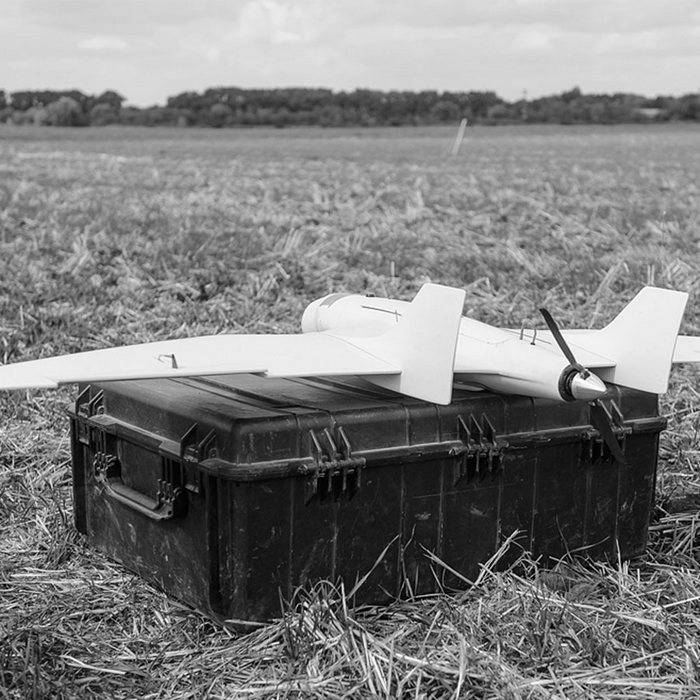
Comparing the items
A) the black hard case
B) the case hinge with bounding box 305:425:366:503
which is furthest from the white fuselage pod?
the case hinge with bounding box 305:425:366:503

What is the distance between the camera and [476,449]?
4023 millimetres

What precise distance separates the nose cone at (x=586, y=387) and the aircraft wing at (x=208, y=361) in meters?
0.60

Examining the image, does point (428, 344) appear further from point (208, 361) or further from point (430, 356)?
point (208, 361)

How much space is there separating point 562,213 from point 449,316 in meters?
11.8

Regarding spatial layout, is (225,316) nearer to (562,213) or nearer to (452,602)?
(452,602)

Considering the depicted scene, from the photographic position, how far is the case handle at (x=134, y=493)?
3887 millimetres

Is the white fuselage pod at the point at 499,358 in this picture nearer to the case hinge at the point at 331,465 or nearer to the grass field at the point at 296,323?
the case hinge at the point at 331,465

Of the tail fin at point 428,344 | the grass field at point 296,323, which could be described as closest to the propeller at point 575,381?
the tail fin at point 428,344

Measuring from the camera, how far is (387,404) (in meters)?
3.91

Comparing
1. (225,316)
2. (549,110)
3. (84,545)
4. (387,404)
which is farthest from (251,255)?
(549,110)

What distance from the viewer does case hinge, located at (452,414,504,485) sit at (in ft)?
13.2

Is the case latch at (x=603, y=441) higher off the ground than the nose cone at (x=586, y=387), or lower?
lower

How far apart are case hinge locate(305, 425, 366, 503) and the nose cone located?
2.46ft

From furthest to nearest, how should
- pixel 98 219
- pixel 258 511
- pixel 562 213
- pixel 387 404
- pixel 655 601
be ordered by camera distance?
1. pixel 562 213
2. pixel 98 219
3. pixel 655 601
4. pixel 387 404
5. pixel 258 511
